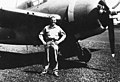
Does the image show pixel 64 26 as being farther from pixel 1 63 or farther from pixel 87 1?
pixel 1 63

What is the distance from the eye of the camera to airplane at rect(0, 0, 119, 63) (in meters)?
8.65

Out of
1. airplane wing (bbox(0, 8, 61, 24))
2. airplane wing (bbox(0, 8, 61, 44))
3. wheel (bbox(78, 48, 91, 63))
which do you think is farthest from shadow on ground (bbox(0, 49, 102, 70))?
airplane wing (bbox(0, 8, 61, 24))

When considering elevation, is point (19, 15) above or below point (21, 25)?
above

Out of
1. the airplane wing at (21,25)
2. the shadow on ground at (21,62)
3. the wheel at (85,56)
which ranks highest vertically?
the airplane wing at (21,25)

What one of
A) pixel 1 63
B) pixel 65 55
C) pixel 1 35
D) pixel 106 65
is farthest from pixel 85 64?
pixel 1 35

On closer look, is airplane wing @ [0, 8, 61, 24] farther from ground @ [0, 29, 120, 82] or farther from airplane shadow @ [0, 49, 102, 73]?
ground @ [0, 29, 120, 82]

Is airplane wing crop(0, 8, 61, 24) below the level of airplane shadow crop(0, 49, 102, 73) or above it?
above

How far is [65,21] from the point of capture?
9.23m

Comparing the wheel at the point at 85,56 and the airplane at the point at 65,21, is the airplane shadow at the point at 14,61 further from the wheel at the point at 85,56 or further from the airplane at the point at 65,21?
the wheel at the point at 85,56

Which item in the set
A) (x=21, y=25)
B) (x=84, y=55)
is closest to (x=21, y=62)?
(x=21, y=25)

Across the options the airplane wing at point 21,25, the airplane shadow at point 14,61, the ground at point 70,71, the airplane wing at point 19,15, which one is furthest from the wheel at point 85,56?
the airplane wing at point 19,15

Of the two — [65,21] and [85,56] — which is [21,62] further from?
[65,21]

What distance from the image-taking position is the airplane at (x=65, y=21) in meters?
8.65

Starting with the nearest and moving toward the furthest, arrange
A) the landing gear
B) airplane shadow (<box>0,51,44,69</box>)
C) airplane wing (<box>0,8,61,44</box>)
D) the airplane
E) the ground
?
the ground
the airplane
airplane wing (<box>0,8,61,44</box>)
airplane shadow (<box>0,51,44,69</box>)
the landing gear
